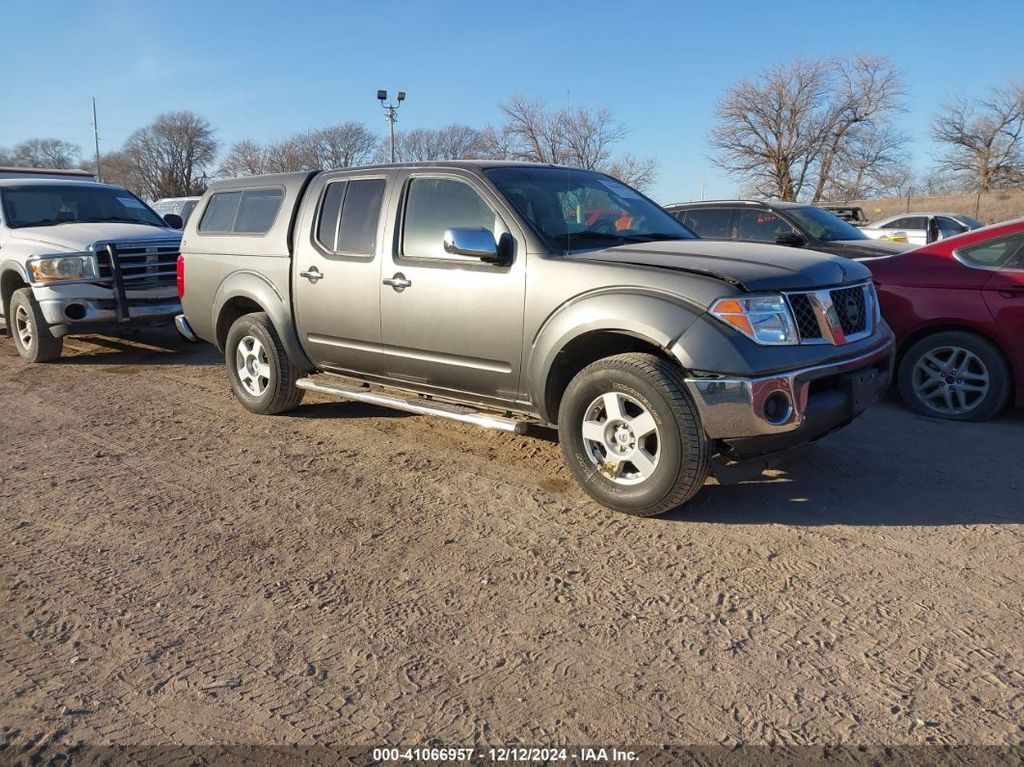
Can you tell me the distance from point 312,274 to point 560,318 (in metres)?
2.19

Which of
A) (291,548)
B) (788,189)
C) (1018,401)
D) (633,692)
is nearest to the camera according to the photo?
(633,692)

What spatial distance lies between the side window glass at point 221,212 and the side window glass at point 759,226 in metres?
6.33

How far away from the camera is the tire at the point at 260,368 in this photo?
20.1 ft

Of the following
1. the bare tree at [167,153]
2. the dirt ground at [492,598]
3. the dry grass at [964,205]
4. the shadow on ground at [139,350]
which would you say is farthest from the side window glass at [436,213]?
the bare tree at [167,153]

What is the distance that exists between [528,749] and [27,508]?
3340 millimetres

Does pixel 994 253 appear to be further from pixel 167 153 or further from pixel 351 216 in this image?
pixel 167 153

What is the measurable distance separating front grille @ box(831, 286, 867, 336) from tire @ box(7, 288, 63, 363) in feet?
25.5

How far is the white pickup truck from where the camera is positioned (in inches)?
328

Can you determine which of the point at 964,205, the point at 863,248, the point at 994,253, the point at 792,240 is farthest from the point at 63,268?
the point at 964,205

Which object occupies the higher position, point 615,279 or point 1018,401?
point 615,279

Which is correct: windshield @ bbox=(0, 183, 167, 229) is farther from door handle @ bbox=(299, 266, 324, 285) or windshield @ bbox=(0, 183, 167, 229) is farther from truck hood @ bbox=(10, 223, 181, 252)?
door handle @ bbox=(299, 266, 324, 285)

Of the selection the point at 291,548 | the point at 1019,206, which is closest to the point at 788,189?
the point at 1019,206

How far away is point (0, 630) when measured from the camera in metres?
3.13

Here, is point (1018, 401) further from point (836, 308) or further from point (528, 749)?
point (528, 749)
